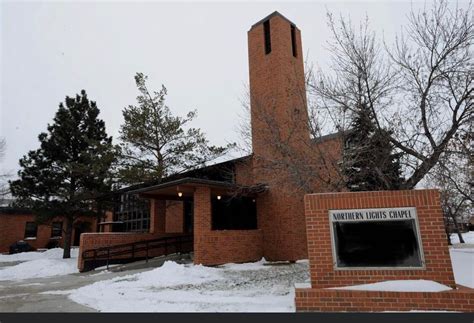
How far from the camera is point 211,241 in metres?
14.8

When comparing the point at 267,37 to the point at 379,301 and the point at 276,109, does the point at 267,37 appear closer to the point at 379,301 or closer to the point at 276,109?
the point at 276,109

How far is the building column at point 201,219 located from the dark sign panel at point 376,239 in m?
9.00

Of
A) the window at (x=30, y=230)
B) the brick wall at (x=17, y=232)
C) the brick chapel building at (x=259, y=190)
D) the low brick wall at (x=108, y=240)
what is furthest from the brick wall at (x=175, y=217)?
the window at (x=30, y=230)

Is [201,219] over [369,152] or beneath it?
beneath

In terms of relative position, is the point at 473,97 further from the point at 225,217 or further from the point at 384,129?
the point at 225,217

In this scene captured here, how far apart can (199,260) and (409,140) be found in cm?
937

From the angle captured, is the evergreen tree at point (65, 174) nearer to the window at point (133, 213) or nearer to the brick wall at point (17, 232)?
the window at point (133, 213)

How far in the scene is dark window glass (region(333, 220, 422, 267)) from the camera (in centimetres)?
608

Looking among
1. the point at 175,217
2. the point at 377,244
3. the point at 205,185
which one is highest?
the point at 205,185

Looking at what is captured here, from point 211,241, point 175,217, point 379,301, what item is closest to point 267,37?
point 211,241

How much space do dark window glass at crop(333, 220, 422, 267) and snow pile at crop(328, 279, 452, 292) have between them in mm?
309

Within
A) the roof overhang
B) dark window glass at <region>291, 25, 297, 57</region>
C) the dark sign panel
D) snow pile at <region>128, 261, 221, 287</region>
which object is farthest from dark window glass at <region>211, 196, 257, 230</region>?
the dark sign panel

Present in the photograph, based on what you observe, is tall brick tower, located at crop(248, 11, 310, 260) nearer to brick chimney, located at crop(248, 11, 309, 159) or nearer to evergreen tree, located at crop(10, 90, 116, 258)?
brick chimney, located at crop(248, 11, 309, 159)

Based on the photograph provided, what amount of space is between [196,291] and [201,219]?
20.3 ft
